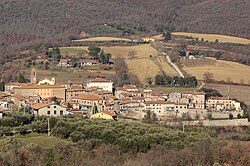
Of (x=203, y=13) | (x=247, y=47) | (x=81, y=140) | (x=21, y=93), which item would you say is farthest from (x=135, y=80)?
(x=203, y=13)

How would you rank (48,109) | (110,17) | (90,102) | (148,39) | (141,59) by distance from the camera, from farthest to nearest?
(110,17) < (148,39) < (141,59) < (90,102) < (48,109)

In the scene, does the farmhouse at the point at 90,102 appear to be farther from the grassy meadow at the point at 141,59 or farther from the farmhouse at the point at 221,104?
the grassy meadow at the point at 141,59

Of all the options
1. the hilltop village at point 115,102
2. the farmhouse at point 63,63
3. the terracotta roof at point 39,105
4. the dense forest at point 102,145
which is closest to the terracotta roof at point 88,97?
the hilltop village at point 115,102

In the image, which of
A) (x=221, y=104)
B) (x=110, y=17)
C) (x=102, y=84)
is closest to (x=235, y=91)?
(x=221, y=104)

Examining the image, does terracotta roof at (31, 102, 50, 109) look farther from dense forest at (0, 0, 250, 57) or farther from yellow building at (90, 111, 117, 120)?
dense forest at (0, 0, 250, 57)

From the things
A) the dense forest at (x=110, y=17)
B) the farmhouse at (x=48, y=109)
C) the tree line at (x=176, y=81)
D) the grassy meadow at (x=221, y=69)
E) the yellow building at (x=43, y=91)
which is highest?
the dense forest at (x=110, y=17)

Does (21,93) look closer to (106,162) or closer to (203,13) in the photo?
(106,162)

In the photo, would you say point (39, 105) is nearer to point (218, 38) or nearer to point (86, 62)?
point (86, 62)
